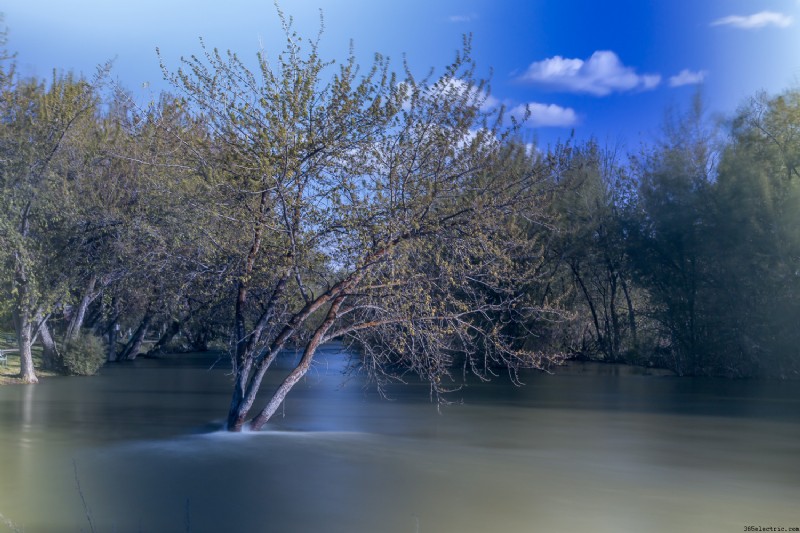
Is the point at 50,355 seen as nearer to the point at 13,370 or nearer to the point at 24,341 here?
the point at 13,370

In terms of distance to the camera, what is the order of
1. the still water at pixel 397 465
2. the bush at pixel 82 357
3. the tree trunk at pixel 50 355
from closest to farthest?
the still water at pixel 397 465 → the bush at pixel 82 357 → the tree trunk at pixel 50 355

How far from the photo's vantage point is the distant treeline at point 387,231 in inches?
473

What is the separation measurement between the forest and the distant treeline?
0.18 ft

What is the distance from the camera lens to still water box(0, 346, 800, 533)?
9.20 m

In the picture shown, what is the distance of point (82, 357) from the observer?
89.1 feet

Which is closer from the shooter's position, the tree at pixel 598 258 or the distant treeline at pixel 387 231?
the distant treeline at pixel 387 231

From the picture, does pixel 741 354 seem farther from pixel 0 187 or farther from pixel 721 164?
pixel 0 187

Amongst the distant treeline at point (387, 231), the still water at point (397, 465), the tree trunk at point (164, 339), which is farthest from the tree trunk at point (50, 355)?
the tree trunk at point (164, 339)

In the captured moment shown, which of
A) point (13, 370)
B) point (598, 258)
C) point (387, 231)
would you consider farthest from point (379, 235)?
point (598, 258)

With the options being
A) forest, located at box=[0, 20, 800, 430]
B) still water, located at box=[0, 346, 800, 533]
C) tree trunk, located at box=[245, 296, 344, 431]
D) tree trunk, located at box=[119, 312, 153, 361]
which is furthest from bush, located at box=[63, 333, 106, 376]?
tree trunk, located at box=[245, 296, 344, 431]

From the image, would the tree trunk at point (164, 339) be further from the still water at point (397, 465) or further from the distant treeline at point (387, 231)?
the still water at point (397, 465)

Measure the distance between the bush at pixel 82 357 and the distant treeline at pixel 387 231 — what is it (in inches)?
4.1

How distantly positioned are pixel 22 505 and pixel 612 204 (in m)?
26.7

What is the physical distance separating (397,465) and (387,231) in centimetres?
341
